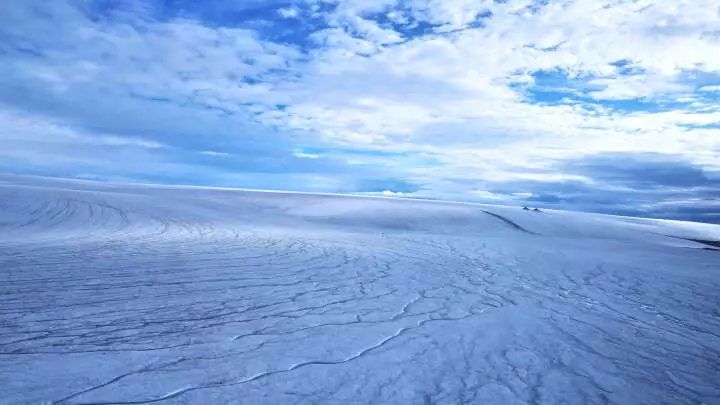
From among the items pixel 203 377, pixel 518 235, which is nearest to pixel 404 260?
pixel 203 377

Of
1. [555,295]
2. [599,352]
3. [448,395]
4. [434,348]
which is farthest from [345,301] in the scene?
[555,295]

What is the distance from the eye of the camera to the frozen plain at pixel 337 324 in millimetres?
2303

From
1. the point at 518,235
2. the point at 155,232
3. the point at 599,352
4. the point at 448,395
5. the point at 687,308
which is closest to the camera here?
the point at 448,395

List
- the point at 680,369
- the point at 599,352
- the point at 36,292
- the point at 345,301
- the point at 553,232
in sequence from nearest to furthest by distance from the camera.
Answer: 1. the point at 680,369
2. the point at 599,352
3. the point at 36,292
4. the point at 345,301
5. the point at 553,232

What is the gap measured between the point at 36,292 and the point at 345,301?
286cm

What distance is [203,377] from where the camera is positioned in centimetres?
231

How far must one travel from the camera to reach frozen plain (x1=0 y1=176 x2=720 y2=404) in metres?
Result: 2.30

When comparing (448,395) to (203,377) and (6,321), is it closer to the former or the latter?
(203,377)

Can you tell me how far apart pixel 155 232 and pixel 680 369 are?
8528 millimetres

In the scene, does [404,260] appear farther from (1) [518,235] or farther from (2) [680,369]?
(1) [518,235]

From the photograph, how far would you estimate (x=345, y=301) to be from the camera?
4062 millimetres

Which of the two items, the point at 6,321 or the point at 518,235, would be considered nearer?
the point at 6,321

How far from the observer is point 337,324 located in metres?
3.35

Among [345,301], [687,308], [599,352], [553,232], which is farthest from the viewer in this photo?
[553,232]
